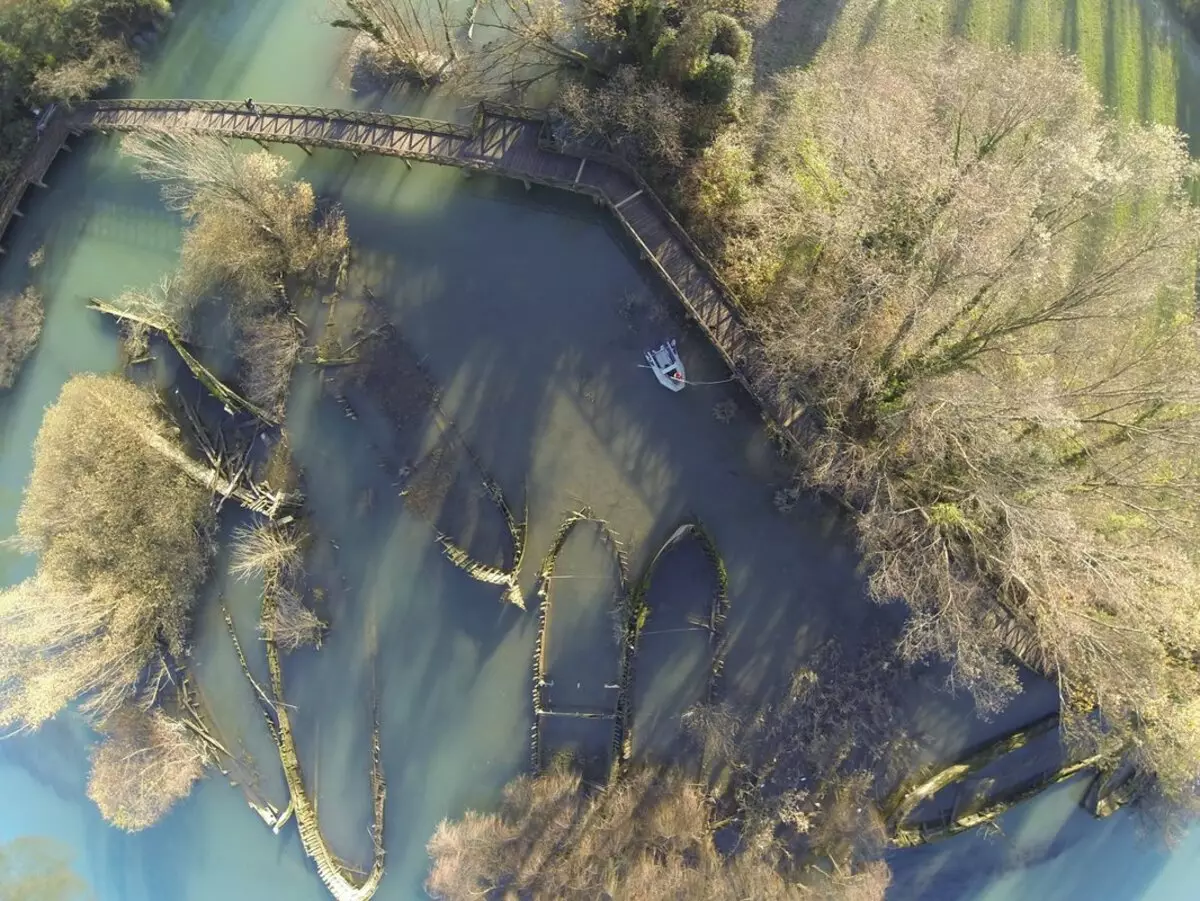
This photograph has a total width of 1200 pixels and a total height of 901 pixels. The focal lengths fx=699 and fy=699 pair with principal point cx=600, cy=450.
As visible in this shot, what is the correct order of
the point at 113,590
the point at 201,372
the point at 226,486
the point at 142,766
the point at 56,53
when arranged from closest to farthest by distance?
the point at 113,590, the point at 142,766, the point at 226,486, the point at 201,372, the point at 56,53

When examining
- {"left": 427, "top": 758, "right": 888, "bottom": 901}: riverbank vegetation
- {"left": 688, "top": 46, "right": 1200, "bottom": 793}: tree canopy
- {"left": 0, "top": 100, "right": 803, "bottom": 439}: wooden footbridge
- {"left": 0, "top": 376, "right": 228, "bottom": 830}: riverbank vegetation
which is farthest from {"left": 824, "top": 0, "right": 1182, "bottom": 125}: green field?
{"left": 0, "top": 376, "right": 228, "bottom": 830}: riverbank vegetation

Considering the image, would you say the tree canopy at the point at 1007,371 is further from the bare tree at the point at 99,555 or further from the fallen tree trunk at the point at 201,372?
the bare tree at the point at 99,555

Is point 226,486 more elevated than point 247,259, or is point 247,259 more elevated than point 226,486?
point 247,259

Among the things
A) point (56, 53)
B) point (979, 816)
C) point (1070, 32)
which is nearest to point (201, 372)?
point (56, 53)

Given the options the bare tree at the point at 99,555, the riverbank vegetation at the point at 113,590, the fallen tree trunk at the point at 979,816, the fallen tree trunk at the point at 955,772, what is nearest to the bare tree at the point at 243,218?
the riverbank vegetation at the point at 113,590

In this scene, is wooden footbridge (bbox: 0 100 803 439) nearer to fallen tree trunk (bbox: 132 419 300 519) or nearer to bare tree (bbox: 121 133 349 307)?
bare tree (bbox: 121 133 349 307)

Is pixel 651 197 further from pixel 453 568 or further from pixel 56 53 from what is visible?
pixel 56 53
